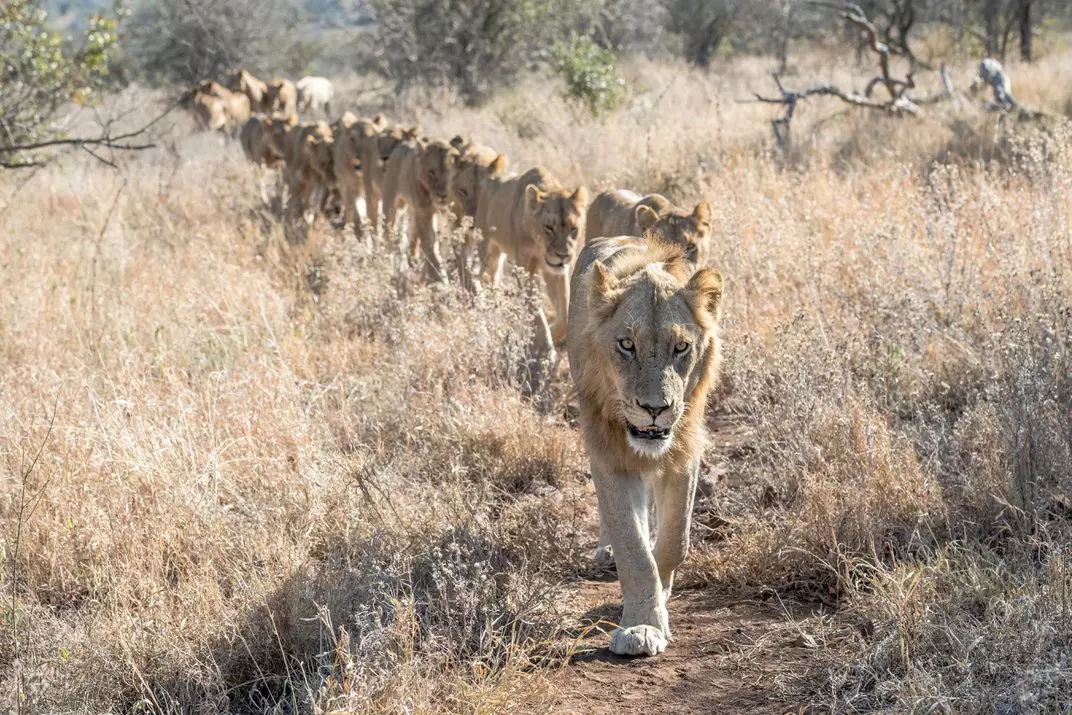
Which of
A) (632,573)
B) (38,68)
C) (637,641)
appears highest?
(38,68)

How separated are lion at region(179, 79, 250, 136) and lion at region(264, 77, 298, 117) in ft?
2.77

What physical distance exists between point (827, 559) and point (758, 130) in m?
9.47

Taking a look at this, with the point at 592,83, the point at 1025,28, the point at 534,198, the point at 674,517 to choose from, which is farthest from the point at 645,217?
the point at 1025,28

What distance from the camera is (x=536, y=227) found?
25.2ft

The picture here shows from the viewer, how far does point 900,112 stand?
13.1m

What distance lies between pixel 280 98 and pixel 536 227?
19017 mm

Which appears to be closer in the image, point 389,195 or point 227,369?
point 227,369

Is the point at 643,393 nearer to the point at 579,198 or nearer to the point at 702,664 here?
the point at 702,664

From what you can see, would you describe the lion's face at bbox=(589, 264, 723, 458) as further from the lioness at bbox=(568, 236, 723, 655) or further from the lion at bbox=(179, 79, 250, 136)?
the lion at bbox=(179, 79, 250, 136)

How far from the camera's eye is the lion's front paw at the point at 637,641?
4.16 metres

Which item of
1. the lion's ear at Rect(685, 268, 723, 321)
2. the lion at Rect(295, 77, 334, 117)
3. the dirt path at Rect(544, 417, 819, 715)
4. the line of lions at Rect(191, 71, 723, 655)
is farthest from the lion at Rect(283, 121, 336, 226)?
the lion at Rect(295, 77, 334, 117)

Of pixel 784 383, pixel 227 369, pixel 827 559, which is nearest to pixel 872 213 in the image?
pixel 784 383

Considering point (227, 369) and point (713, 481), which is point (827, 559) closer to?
point (713, 481)

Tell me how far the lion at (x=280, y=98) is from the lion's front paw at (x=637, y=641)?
22477 mm
